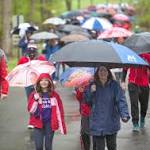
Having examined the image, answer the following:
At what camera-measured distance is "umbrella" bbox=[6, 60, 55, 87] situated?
31.9ft

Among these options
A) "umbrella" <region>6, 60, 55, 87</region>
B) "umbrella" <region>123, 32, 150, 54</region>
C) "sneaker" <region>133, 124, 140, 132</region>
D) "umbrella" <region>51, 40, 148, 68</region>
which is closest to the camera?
"umbrella" <region>51, 40, 148, 68</region>

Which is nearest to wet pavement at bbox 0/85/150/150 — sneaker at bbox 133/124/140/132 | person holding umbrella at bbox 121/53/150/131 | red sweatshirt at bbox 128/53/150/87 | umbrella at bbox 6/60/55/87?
sneaker at bbox 133/124/140/132

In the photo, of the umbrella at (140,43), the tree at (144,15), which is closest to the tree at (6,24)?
the tree at (144,15)

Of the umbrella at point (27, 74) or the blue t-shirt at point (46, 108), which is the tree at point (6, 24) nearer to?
the umbrella at point (27, 74)

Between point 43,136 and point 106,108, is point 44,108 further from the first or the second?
point 106,108

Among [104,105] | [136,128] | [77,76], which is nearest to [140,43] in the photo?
[136,128]

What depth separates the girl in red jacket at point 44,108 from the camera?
9.20 meters

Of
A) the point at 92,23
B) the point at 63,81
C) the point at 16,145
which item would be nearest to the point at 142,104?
the point at 16,145

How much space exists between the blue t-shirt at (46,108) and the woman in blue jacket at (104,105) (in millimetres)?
634

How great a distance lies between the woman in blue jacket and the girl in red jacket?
0.59 m

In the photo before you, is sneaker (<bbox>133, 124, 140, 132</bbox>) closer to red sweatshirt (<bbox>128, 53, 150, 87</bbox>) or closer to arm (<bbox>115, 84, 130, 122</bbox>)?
red sweatshirt (<bbox>128, 53, 150, 87</bbox>)

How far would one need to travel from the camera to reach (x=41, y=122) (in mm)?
9211

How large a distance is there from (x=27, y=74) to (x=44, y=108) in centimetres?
85

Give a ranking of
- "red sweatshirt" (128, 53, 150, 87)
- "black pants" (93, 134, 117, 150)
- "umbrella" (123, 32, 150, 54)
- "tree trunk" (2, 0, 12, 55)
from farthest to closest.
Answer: "tree trunk" (2, 0, 12, 55), "red sweatshirt" (128, 53, 150, 87), "umbrella" (123, 32, 150, 54), "black pants" (93, 134, 117, 150)
